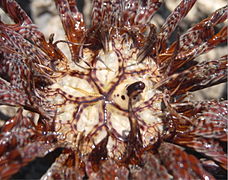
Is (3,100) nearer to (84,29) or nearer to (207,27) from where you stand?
(84,29)

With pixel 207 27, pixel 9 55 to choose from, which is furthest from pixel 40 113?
pixel 207 27

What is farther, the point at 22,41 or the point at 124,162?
the point at 22,41

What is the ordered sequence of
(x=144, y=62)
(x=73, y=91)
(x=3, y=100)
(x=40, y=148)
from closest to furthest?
(x=40, y=148), (x=3, y=100), (x=73, y=91), (x=144, y=62)

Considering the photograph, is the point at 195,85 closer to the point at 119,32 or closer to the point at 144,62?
the point at 144,62

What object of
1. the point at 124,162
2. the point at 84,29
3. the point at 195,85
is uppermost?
the point at 84,29

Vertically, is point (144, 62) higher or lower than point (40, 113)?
higher

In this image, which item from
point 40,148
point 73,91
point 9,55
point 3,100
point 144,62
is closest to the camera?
point 40,148

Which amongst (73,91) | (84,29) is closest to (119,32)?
(84,29)
